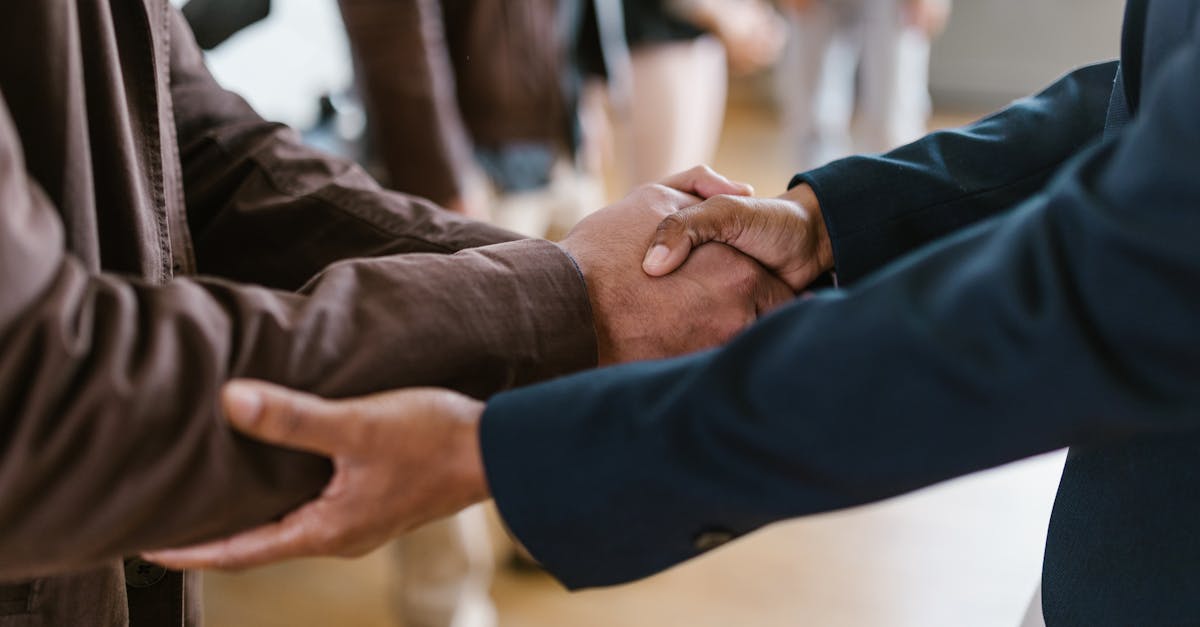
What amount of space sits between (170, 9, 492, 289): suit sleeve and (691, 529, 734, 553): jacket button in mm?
403

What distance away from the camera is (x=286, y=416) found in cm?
65

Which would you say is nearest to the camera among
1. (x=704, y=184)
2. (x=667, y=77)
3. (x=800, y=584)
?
(x=704, y=184)

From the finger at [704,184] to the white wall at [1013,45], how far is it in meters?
4.75

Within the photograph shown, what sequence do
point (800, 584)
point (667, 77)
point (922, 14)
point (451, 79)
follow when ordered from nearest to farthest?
1. point (800, 584)
2. point (451, 79)
3. point (667, 77)
4. point (922, 14)

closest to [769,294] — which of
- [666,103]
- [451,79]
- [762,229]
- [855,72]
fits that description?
[762,229]

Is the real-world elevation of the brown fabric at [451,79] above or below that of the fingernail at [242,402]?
below

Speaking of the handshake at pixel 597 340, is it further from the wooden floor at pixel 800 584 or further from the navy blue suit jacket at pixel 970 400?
the wooden floor at pixel 800 584

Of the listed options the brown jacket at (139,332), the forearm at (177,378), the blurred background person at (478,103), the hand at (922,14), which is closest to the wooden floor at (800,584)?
the blurred background person at (478,103)

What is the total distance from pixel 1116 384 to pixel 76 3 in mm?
698

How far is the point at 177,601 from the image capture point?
2.77 feet

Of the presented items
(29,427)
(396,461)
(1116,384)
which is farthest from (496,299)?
(1116,384)

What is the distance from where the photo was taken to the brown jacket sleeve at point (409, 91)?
1.77 metres

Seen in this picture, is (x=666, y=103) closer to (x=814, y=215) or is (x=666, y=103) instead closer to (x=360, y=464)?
(x=814, y=215)

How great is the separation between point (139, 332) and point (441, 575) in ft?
3.79
